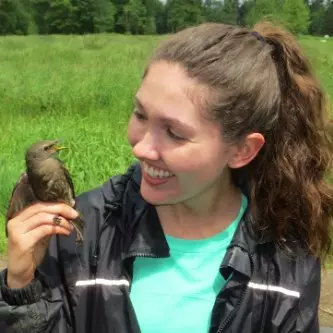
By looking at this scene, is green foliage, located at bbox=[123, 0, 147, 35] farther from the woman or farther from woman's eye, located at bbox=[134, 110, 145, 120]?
woman's eye, located at bbox=[134, 110, 145, 120]

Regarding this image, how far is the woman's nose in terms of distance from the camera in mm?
1503

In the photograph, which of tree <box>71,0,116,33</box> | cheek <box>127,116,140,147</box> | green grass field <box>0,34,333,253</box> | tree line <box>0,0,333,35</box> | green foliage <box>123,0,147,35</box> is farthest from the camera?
green foliage <box>123,0,147,35</box>

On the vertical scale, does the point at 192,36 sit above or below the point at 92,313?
above

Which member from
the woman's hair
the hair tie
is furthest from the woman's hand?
the hair tie

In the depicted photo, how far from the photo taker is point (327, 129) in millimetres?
1904

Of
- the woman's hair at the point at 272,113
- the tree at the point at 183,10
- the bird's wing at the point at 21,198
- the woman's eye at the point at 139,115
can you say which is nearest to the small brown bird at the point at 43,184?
the bird's wing at the point at 21,198

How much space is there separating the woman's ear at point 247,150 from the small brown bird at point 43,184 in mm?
485

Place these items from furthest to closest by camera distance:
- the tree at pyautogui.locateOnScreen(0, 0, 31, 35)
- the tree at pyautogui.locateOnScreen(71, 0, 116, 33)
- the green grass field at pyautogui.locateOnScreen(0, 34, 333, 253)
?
the tree at pyautogui.locateOnScreen(71, 0, 116, 33) < the tree at pyautogui.locateOnScreen(0, 0, 31, 35) < the green grass field at pyautogui.locateOnScreen(0, 34, 333, 253)

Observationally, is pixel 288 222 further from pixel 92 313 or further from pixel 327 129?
pixel 92 313

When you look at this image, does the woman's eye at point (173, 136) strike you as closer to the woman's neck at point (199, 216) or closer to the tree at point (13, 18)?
the woman's neck at point (199, 216)

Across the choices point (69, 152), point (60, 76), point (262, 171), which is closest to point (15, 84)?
point (60, 76)

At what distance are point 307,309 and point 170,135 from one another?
658 millimetres

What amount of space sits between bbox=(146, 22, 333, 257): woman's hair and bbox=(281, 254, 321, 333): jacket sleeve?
90mm

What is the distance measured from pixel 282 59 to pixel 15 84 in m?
10.7
